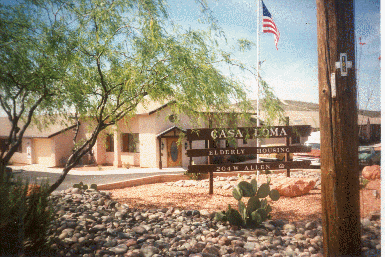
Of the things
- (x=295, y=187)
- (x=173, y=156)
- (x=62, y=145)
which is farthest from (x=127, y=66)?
(x=173, y=156)

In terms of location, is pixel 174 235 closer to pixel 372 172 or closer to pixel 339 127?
pixel 339 127

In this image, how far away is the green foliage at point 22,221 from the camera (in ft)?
9.15

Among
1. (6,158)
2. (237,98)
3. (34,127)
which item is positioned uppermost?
(237,98)

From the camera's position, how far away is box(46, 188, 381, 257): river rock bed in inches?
140

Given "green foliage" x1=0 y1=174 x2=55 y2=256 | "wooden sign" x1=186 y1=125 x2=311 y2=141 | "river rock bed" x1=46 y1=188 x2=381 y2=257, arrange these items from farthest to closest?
"wooden sign" x1=186 y1=125 x2=311 y2=141, "river rock bed" x1=46 y1=188 x2=381 y2=257, "green foliage" x1=0 y1=174 x2=55 y2=256

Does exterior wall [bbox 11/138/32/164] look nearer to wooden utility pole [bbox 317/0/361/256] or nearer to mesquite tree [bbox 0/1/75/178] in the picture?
mesquite tree [bbox 0/1/75/178]

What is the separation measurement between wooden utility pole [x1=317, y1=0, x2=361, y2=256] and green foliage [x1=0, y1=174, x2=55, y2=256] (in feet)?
10.2

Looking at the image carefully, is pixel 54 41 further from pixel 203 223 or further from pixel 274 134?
pixel 274 134

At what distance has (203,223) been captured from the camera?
16.0 feet

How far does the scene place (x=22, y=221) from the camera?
9.36 feet

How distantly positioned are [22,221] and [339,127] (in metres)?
3.39

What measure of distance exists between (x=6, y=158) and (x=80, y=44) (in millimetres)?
1790

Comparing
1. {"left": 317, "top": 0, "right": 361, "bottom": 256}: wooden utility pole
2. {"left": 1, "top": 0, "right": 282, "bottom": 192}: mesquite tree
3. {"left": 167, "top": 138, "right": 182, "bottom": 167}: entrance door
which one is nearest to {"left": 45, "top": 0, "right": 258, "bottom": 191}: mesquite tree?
{"left": 1, "top": 0, "right": 282, "bottom": 192}: mesquite tree

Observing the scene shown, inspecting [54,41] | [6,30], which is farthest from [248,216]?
[6,30]
